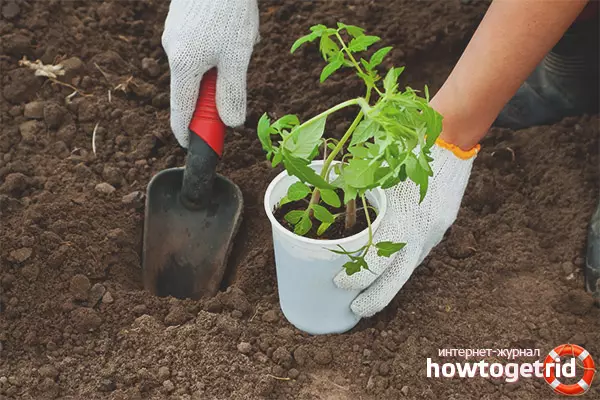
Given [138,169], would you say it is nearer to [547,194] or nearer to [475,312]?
[475,312]

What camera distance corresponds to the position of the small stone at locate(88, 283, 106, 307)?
1723 mm

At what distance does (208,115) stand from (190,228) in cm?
32

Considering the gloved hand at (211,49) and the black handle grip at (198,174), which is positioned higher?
the gloved hand at (211,49)

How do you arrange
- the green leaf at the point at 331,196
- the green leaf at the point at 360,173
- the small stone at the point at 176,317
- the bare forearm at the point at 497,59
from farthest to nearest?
the small stone at the point at 176,317
the bare forearm at the point at 497,59
the green leaf at the point at 331,196
the green leaf at the point at 360,173

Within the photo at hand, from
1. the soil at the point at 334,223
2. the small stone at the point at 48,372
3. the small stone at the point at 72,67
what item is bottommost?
the small stone at the point at 48,372

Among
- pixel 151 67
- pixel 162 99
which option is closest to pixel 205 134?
pixel 162 99

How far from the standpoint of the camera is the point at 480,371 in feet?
5.23

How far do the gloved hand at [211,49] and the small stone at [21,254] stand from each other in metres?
0.46

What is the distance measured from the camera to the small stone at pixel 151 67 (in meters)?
2.21

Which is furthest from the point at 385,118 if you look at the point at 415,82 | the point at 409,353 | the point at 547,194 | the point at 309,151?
the point at 415,82

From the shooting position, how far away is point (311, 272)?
152 centimetres

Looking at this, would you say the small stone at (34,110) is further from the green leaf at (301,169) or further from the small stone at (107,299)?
the green leaf at (301,169)

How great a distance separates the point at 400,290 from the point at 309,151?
1.98 ft

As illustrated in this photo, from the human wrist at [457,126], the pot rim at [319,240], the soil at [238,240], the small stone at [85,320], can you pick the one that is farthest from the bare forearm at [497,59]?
the small stone at [85,320]
